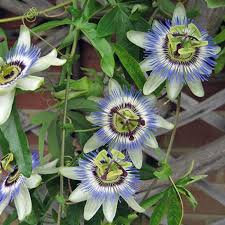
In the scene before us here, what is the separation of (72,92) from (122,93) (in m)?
0.09

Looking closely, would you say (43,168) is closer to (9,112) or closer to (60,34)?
(9,112)

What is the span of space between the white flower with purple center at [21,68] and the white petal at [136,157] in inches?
6.8

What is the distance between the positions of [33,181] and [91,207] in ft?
0.29

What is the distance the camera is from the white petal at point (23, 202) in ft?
2.63

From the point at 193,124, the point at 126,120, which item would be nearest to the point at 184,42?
the point at 126,120

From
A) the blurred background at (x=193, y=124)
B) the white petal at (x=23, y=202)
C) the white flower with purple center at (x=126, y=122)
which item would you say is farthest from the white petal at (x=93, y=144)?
the blurred background at (x=193, y=124)

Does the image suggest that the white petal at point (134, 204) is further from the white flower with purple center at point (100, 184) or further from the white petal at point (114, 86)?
the white petal at point (114, 86)

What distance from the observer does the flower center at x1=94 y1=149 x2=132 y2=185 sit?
794 millimetres

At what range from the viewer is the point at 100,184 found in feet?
2.69

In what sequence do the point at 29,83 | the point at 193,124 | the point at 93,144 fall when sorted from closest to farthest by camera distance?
the point at 29,83
the point at 93,144
the point at 193,124

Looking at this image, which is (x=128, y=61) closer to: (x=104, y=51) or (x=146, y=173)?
(x=104, y=51)

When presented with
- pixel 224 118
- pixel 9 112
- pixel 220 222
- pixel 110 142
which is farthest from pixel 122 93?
pixel 220 222

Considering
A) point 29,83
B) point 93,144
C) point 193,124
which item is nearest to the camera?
point 29,83

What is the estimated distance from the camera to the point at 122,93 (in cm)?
82
